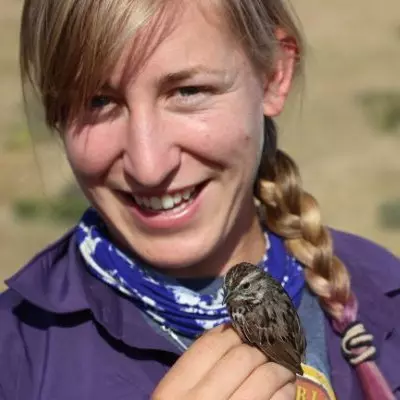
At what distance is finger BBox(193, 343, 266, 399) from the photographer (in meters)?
2.34

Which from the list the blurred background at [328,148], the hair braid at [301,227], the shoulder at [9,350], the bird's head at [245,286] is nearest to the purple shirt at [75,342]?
the shoulder at [9,350]

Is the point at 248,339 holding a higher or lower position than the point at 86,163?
lower

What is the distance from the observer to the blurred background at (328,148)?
6027mm

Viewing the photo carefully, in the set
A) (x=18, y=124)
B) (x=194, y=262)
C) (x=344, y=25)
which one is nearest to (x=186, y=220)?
(x=194, y=262)

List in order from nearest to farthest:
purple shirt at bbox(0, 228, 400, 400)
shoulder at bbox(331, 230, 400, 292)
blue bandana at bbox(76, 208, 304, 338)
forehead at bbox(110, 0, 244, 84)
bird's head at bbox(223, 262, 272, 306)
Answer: bird's head at bbox(223, 262, 272, 306) < forehead at bbox(110, 0, 244, 84) < purple shirt at bbox(0, 228, 400, 400) < blue bandana at bbox(76, 208, 304, 338) < shoulder at bbox(331, 230, 400, 292)

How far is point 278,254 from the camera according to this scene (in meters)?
3.04

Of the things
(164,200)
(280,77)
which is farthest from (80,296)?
(280,77)

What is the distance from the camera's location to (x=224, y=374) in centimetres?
235

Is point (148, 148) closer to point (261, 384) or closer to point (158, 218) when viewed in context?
point (158, 218)

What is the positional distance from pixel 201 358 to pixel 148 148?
1.69 feet

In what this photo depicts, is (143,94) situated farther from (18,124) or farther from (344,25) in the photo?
(344,25)

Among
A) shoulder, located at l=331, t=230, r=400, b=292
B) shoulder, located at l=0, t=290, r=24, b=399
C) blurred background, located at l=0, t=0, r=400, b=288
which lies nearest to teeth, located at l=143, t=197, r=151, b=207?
shoulder, located at l=0, t=290, r=24, b=399

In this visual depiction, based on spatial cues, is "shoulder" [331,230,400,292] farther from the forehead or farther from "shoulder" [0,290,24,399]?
"shoulder" [0,290,24,399]

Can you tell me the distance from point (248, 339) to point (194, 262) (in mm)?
485
